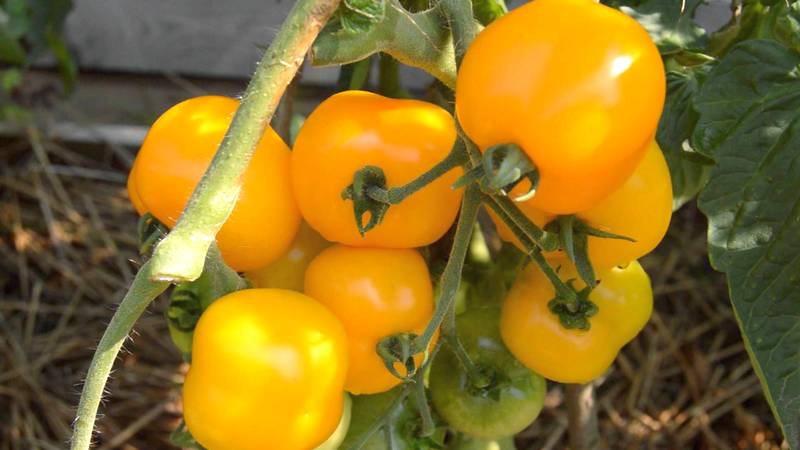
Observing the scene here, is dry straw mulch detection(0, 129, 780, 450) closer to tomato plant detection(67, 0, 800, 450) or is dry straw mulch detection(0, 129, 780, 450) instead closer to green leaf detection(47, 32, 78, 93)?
green leaf detection(47, 32, 78, 93)

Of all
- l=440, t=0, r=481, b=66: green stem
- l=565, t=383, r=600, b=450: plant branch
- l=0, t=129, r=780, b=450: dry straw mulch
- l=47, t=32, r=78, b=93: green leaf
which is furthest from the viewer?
l=47, t=32, r=78, b=93: green leaf

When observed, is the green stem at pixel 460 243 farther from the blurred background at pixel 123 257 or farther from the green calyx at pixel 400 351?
the blurred background at pixel 123 257

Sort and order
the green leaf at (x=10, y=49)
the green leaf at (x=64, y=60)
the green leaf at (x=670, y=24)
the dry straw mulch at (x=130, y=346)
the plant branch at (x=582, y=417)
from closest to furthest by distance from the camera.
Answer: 1. the green leaf at (x=670, y=24)
2. the plant branch at (x=582, y=417)
3. the dry straw mulch at (x=130, y=346)
4. the green leaf at (x=64, y=60)
5. the green leaf at (x=10, y=49)

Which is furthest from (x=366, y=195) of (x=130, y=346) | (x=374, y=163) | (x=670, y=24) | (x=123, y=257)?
(x=123, y=257)

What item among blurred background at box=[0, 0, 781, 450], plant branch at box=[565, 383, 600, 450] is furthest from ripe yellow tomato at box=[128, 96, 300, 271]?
blurred background at box=[0, 0, 781, 450]

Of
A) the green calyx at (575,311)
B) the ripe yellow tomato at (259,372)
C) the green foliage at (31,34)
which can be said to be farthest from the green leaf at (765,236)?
the green foliage at (31,34)

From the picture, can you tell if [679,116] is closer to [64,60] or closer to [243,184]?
[243,184]
